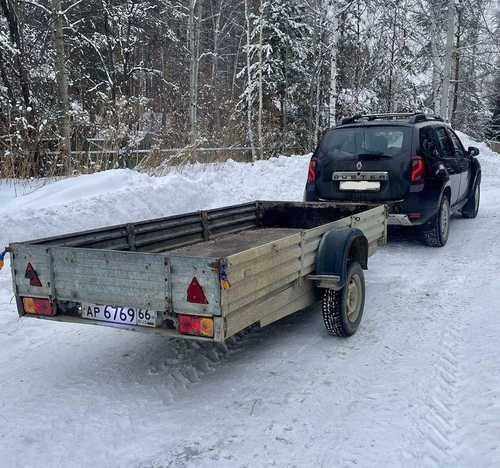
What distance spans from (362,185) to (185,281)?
4889 mm

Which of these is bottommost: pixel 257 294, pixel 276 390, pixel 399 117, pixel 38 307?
pixel 276 390

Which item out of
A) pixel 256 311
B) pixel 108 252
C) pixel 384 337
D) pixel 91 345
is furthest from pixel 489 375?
pixel 91 345

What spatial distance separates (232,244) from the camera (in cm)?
591

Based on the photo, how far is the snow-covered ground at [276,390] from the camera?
3080mm

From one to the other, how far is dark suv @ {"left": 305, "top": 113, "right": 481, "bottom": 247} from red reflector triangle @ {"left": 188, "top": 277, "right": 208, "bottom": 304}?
16.0 feet

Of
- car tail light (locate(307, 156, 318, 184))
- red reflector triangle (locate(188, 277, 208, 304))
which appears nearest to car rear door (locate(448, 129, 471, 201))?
car tail light (locate(307, 156, 318, 184))

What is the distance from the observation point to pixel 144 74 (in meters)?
26.0

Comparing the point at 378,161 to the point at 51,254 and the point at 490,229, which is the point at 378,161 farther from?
the point at 51,254

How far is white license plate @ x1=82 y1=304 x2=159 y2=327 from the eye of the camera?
3.57 m

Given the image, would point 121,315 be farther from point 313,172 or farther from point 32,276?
point 313,172

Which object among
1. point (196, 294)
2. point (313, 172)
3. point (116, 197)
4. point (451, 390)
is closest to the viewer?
point (196, 294)

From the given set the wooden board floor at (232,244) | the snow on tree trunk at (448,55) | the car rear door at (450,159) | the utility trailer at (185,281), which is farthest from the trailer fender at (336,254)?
the snow on tree trunk at (448,55)

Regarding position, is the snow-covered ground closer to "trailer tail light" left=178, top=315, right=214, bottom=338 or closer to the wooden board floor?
"trailer tail light" left=178, top=315, right=214, bottom=338

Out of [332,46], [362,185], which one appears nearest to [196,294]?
[362,185]
